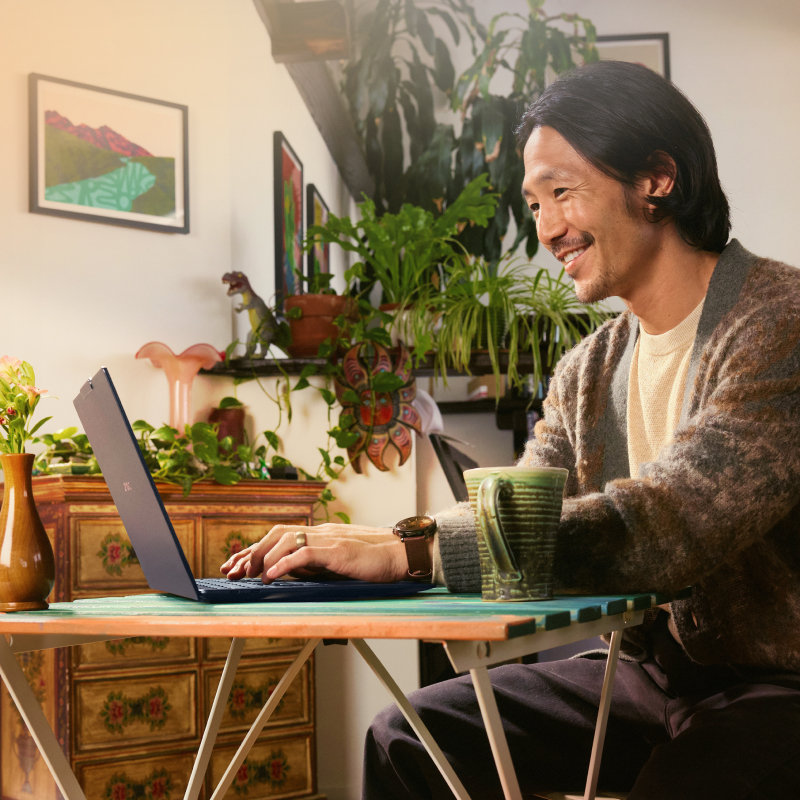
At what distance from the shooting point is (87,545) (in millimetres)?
2527

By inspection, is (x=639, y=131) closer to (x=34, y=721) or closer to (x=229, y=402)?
(x=34, y=721)

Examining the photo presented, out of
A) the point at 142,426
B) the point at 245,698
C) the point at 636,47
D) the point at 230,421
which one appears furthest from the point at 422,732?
the point at 636,47

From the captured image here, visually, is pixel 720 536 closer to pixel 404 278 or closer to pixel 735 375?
pixel 735 375

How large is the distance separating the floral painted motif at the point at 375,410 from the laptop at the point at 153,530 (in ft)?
6.21

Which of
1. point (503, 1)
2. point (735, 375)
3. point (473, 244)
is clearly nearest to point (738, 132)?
point (503, 1)

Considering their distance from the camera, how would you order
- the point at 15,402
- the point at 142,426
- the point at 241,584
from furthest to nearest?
1. the point at 142,426
2. the point at 15,402
3. the point at 241,584

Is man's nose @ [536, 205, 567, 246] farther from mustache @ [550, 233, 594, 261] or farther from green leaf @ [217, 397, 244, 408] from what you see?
green leaf @ [217, 397, 244, 408]

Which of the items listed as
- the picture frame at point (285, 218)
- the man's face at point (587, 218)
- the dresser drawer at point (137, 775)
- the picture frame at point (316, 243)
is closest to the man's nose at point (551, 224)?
the man's face at point (587, 218)

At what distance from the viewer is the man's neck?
1.40m

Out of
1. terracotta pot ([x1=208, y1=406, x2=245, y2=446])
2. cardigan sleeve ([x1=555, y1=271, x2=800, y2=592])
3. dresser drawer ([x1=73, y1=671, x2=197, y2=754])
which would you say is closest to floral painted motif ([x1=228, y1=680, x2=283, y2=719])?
dresser drawer ([x1=73, y1=671, x2=197, y2=754])

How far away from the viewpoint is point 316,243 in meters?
4.19

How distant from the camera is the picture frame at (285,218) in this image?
3.76 m

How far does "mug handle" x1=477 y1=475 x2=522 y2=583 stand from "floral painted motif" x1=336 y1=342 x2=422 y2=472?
7.12 feet

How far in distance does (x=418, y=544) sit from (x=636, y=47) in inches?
211
